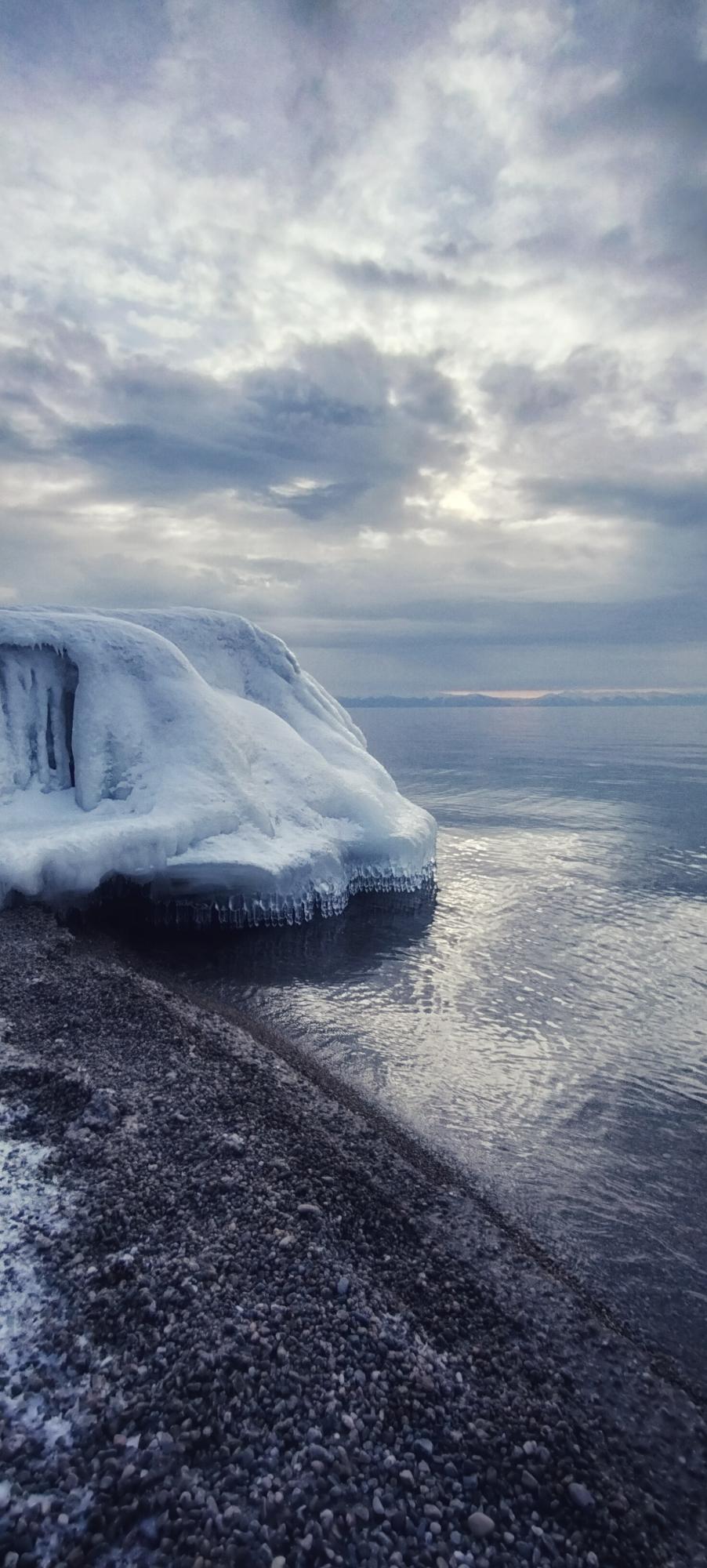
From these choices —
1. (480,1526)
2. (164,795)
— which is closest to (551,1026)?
(480,1526)

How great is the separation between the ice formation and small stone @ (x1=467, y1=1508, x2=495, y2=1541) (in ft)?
54.0

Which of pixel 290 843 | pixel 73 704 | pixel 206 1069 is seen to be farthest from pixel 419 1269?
pixel 73 704

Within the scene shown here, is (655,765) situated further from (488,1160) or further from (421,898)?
(488,1160)

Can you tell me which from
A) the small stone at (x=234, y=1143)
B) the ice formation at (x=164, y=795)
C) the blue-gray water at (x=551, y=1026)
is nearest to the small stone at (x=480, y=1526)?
the blue-gray water at (x=551, y=1026)

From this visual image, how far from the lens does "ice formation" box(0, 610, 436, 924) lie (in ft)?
66.8

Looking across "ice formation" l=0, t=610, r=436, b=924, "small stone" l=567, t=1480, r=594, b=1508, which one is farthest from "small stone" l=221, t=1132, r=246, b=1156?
"ice formation" l=0, t=610, r=436, b=924

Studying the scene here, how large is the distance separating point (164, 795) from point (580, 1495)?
62.8 ft

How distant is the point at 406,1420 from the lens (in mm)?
6086

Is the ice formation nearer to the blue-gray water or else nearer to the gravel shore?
the blue-gray water

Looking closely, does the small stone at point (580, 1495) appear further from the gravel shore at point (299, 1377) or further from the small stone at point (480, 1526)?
A: the small stone at point (480, 1526)

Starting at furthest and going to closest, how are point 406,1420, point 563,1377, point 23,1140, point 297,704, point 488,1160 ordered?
point 297,704, point 488,1160, point 23,1140, point 563,1377, point 406,1420

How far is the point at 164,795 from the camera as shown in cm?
2206

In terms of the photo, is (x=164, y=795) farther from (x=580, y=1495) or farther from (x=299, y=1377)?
(x=580, y=1495)

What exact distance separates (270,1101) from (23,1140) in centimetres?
370
